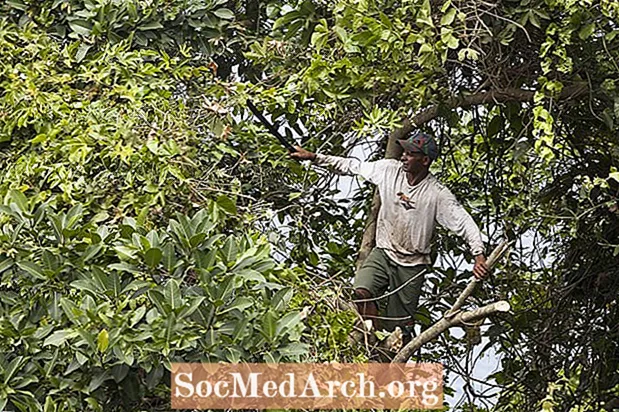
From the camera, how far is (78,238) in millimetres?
3678

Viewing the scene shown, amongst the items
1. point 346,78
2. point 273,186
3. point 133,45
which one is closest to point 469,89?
point 346,78

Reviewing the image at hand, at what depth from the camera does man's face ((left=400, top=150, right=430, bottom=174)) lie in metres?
4.53

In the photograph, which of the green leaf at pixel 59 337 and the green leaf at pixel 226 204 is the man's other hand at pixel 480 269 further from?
the green leaf at pixel 59 337

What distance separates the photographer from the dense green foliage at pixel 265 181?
3.52 metres

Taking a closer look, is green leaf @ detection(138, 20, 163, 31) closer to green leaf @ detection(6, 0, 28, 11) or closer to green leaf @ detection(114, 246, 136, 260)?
green leaf @ detection(6, 0, 28, 11)

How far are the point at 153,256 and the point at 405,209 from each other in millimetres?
1374

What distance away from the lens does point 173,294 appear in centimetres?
343

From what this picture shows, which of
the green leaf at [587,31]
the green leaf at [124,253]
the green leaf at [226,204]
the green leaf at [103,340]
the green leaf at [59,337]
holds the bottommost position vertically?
the green leaf at [103,340]

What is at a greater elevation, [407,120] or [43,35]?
[43,35]

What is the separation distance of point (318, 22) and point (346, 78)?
33 cm

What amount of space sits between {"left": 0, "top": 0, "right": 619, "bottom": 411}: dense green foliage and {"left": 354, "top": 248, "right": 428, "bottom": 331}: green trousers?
8.2 inches

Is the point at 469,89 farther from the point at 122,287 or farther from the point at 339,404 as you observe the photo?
the point at 122,287

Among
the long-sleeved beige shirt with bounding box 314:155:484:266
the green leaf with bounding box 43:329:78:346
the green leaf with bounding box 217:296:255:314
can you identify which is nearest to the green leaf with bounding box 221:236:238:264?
the green leaf with bounding box 217:296:255:314

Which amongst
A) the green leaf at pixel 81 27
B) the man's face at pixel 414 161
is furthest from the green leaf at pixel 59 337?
the green leaf at pixel 81 27
